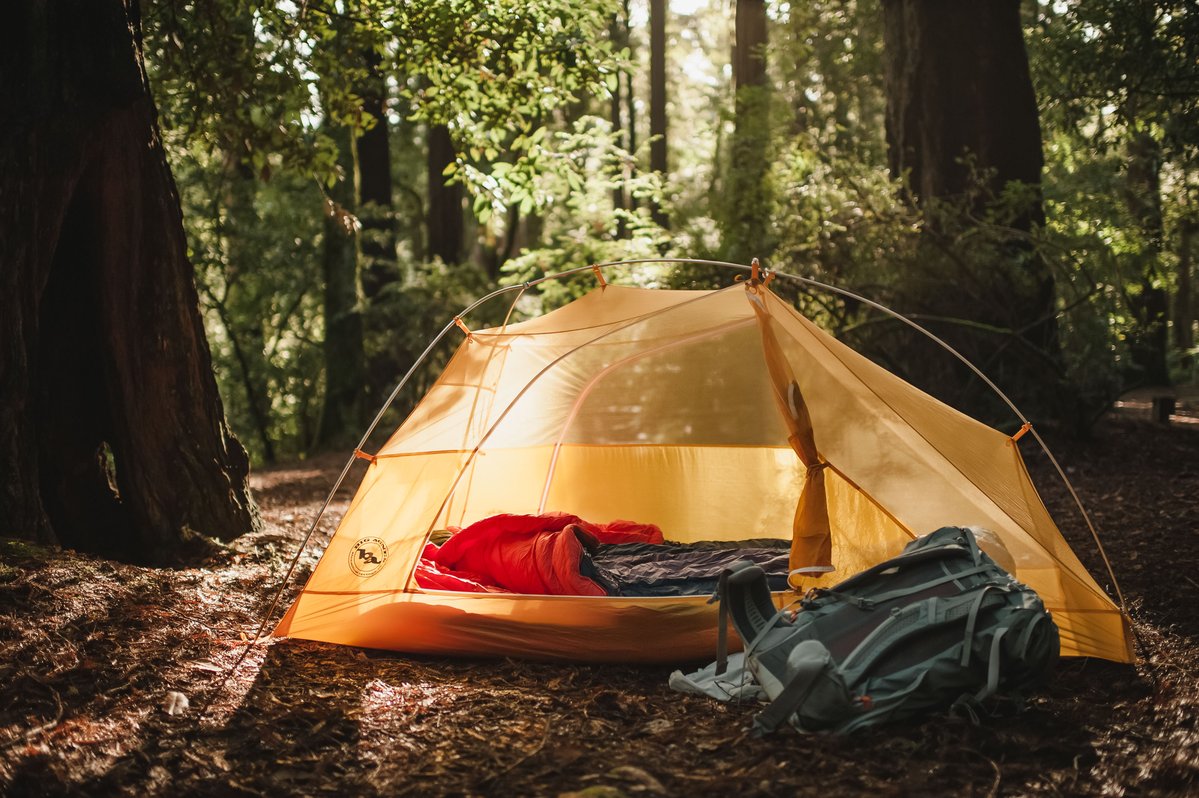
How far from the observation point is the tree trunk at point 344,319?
12.0m

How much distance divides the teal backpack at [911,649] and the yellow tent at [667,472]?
0.56 metres

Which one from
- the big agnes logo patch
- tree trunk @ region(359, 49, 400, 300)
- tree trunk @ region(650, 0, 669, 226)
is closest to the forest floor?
the big agnes logo patch

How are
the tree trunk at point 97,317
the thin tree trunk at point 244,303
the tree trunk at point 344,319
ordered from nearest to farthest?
the tree trunk at point 97,317
the tree trunk at point 344,319
the thin tree trunk at point 244,303

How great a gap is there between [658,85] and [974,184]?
1053 cm

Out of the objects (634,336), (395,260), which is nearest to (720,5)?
(395,260)

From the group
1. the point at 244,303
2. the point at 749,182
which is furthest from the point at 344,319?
the point at 749,182

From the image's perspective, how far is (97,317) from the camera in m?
4.92

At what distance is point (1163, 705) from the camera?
3295 mm

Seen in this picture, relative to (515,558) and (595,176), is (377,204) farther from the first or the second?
(515,558)

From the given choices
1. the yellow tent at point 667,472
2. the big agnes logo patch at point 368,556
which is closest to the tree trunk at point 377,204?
the yellow tent at point 667,472

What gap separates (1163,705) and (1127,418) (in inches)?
317

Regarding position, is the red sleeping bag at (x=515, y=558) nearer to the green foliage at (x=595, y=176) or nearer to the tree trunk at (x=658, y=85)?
the green foliage at (x=595, y=176)

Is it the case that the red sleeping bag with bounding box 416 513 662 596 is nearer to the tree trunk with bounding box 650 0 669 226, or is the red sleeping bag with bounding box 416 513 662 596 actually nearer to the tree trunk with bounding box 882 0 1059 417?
the tree trunk with bounding box 882 0 1059 417

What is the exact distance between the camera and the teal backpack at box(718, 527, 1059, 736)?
121 inches
